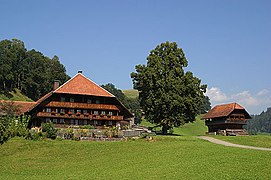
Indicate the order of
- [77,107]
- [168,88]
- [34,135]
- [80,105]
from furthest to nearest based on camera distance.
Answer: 1. [168,88]
2. [80,105]
3. [77,107]
4. [34,135]

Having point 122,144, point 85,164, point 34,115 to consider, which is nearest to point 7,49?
point 34,115

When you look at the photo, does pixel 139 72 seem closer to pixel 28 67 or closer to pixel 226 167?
pixel 226 167

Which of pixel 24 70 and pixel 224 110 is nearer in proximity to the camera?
pixel 224 110

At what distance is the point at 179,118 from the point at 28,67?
61.8 metres

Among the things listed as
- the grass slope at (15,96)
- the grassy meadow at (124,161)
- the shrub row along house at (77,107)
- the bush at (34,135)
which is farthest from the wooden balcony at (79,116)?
the grass slope at (15,96)

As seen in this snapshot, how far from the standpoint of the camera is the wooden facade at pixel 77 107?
51562mm

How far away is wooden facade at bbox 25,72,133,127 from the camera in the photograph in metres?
51.6

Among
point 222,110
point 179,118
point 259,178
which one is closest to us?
point 259,178

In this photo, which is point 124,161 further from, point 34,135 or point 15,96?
point 15,96

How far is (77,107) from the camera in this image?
5244 centimetres

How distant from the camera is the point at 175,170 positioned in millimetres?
24547

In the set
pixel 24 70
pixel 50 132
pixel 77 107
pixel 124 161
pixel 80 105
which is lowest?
pixel 124 161

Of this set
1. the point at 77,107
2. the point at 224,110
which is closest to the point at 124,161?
the point at 77,107

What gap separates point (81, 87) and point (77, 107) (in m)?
3.16
